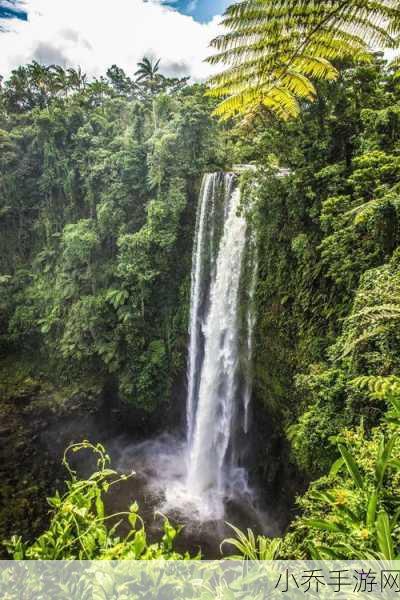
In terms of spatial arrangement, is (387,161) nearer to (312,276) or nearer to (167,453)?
(312,276)

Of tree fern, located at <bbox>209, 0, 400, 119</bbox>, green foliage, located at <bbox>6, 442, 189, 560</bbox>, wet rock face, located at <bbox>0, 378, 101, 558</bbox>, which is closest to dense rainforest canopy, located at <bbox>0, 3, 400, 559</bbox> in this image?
green foliage, located at <bbox>6, 442, 189, 560</bbox>

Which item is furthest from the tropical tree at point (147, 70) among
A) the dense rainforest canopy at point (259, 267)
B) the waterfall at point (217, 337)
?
the waterfall at point (217, 337)

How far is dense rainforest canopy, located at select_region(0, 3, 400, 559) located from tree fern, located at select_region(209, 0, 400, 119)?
6.7 inches

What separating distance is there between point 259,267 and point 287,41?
626 cm

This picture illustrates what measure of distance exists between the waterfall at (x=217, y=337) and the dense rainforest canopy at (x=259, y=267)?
0.67 m

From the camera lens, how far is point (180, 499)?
8297mm

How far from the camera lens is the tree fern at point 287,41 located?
5.09ft

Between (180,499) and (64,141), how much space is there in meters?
14.0

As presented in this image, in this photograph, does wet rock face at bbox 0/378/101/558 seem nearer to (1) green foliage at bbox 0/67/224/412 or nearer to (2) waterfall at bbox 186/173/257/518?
(1) green foliage at bbox 0/67/224/412

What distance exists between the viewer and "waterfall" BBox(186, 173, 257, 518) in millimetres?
8359

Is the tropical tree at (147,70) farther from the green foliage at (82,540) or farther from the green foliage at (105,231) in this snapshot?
the green foliage at (82,540)

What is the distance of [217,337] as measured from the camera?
893cm

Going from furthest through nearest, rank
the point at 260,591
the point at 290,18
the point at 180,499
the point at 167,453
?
1. the point at 167,453
2. the point at 180,499
3. the point at 290,18
4. the point at 260,591

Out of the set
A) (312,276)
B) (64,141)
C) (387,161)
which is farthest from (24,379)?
(387,161)
